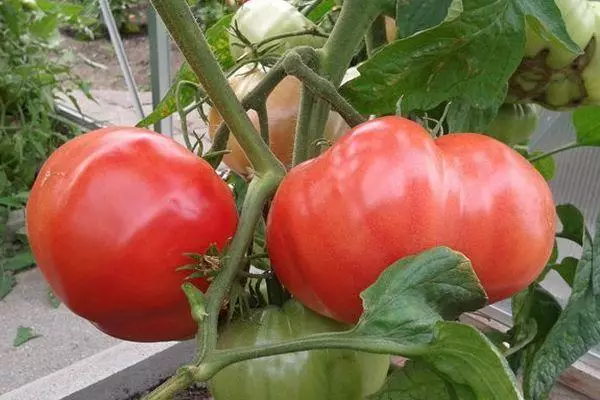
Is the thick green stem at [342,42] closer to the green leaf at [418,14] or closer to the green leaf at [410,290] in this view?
the green leaf at [418,14]

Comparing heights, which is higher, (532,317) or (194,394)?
(532,317)

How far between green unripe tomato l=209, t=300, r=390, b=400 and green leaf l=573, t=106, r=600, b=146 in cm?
27

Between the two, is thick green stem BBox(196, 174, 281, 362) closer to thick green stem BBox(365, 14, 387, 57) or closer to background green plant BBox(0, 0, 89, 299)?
thick green stem BBox(365, 14, 387, 57)

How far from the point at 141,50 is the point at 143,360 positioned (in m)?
3.13

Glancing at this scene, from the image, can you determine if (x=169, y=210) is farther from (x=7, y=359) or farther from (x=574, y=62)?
(x=7, y=359)

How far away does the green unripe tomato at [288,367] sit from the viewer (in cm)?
44

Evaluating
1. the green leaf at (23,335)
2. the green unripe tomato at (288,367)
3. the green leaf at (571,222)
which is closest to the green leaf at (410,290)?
the green unripe tomato at (288,367)

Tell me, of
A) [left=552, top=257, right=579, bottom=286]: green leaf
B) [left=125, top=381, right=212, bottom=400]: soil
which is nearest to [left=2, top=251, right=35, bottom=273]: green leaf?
[left=125, top=381, right=212, bottom=400]: soil

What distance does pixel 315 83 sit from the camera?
0.42m

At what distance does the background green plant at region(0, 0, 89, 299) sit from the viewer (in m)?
2.22

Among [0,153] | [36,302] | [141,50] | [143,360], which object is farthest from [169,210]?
[141,50]

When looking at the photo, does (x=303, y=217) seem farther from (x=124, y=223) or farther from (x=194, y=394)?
(x=194, y=394)

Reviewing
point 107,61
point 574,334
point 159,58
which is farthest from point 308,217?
point 107,61

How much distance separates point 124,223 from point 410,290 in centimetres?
15
